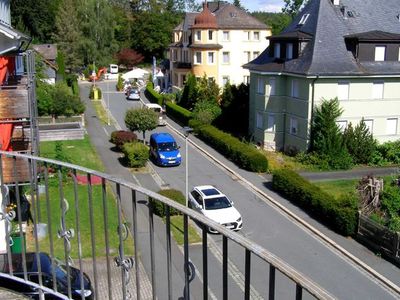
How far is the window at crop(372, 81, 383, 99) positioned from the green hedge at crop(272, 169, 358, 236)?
10.2m

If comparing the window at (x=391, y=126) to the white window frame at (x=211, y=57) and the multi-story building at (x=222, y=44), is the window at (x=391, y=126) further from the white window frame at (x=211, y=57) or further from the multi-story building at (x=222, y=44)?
the white window frame at (x=211, y=57)

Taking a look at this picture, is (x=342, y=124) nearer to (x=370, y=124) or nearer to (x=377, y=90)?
(x=370, y=124)

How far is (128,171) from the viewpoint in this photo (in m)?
31.8

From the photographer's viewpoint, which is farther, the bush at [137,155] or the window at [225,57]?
the window at [225,57]

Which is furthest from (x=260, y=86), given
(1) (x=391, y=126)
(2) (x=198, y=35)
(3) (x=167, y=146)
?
(2) (x=198, y=35)

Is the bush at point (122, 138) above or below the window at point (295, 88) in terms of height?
below

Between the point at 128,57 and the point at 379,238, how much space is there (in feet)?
237

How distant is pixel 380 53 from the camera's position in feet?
111

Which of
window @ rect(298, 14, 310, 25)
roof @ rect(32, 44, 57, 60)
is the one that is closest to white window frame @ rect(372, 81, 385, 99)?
window @ rect(298, 14, 310, 25)

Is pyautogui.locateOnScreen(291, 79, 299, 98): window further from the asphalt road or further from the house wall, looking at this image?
the asphalt road

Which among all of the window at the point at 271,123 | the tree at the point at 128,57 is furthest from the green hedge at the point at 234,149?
the tree at the point at 128,57

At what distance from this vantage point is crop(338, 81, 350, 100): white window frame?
108 feet

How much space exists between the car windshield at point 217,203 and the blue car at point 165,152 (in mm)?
9561

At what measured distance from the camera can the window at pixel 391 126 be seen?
34406 millimetres
